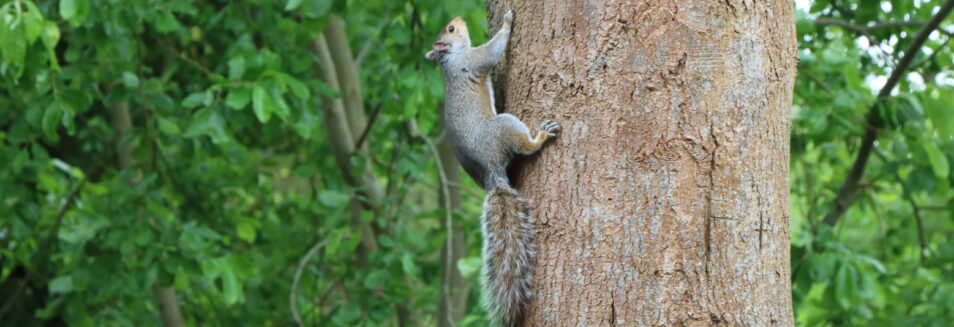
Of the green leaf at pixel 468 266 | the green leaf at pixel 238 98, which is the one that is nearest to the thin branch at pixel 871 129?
the green leaf at pixel 468 266

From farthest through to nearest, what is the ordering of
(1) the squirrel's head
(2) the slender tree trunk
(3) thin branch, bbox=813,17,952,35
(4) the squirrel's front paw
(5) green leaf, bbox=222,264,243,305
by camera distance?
(2) the slender tree trunk, (3) thin branch, bbox=813,17,952,35, (5) green leaf, bbox=222,264,243,305, (1) the squirrel's head, (4) the squirrel's front paw

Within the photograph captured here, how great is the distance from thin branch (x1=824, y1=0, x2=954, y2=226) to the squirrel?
5.65 feet

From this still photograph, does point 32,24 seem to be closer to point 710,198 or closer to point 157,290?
point 710,198

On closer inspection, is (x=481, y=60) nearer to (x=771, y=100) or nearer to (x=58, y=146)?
(x=771, y=100)

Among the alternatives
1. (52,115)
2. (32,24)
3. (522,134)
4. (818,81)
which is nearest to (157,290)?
(52,115)

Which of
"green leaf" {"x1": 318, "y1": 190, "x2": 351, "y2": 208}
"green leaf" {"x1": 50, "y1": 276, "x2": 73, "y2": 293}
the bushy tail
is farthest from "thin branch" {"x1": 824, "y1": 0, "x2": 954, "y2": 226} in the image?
"green leaf" {"x1": 50, "y1": 276, "x2": 73, "y2": 293}

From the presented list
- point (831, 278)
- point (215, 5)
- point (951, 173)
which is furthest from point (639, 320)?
point (215, 5)

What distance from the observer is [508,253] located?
5.26 ft

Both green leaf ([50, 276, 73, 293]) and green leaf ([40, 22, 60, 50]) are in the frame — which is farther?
green leaf ([50, 276, 73, 293])

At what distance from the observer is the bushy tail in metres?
1.56

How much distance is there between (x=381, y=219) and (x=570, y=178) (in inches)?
91.9

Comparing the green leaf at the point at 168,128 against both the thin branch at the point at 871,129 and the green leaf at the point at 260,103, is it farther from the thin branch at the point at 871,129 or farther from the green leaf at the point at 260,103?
the thin branch at the point at 871,129

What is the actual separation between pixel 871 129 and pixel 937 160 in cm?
39

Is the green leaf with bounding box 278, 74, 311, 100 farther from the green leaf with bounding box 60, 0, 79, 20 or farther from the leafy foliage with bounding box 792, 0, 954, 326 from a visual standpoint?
the leafy foliage with bounding box 792, 0, 954, 326
